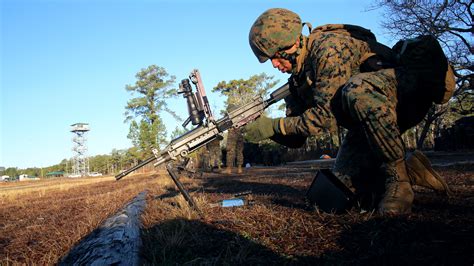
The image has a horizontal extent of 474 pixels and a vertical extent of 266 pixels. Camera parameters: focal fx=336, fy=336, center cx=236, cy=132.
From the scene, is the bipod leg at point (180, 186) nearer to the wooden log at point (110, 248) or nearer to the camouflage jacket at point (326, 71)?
the wooden log at point (110, 248)

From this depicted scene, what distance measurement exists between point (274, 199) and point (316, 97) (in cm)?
132

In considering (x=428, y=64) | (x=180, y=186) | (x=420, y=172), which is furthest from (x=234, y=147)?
(x=428, y=64)

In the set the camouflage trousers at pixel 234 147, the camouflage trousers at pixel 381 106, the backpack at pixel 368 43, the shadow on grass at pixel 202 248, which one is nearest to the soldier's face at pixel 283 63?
the backpack at pixel 368 43

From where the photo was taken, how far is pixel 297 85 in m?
3.27

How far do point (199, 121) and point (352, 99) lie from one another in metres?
1.80

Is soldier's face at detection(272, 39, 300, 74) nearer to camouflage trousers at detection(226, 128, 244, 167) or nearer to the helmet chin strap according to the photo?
the helmet chin strap

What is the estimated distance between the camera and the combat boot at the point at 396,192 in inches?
86.5

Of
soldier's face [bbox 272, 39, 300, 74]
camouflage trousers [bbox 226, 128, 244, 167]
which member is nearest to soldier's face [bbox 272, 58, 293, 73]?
soldier's face [bbox 272, 39, 300, 74]

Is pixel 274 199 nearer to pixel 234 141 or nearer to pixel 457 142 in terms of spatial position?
pixel 234 141

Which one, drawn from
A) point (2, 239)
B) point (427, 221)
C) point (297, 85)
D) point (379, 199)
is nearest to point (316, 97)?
point (297, 85)

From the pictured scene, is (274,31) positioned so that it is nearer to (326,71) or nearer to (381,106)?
(326,71)

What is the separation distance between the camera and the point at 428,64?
247 centimetres

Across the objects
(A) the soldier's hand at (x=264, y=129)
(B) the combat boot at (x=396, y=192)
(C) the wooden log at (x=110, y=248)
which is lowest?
(C) the wooden log at (x=110, y=248)

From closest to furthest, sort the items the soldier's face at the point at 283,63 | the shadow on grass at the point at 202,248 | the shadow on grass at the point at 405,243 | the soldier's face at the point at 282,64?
the shadow on grass at the point at 405,243
the shadow on grass at the point at 202,248
the soldier's face at the point at 283,63
the soldier's face at the point at 282,64
